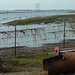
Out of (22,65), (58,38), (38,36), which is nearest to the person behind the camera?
(22,65)

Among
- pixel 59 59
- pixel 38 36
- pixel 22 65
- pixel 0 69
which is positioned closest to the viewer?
pixel 59 59

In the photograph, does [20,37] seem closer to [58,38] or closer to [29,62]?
[58,38]

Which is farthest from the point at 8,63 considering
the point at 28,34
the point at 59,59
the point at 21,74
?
the point at 28,34

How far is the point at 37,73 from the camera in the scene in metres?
12.1

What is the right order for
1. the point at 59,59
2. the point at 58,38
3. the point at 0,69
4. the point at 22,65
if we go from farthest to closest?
the point at 58,38
the point at 22,65
the point at 0,69
the point at 59,59

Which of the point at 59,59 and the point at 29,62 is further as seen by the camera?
the point at 29,62

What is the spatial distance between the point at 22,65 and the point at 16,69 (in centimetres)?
128

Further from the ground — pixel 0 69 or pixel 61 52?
pixel 61 52

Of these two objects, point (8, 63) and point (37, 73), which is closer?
point (37, 73)

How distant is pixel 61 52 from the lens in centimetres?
1197

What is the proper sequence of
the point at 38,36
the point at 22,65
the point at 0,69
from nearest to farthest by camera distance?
the point at 0,69
the point at 22,65
the point at 38,36

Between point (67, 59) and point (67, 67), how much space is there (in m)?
0.32

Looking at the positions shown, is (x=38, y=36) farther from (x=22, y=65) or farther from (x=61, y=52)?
(x=61, y=52)

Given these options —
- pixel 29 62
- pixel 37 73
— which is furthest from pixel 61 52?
pixel 29 62
